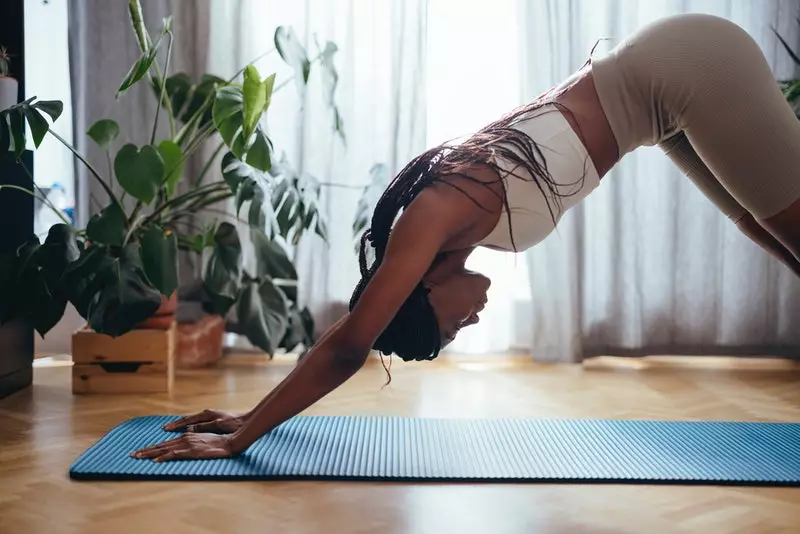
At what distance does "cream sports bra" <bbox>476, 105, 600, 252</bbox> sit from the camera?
1.91m

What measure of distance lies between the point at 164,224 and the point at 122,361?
0.52 m

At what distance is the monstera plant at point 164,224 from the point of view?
8.51ft

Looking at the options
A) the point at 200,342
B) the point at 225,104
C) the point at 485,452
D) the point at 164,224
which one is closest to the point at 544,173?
the point at 485,452

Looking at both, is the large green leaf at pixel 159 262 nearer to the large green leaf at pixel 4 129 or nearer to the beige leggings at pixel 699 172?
the large green leaf at pixel 4 129

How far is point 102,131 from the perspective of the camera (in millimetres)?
2795

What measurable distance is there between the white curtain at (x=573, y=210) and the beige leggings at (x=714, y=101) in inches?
62.5

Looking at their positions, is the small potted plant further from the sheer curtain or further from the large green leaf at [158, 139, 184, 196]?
the sheer curtain

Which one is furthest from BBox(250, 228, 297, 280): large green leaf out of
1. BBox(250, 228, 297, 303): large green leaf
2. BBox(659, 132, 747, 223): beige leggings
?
BBox(659, 132, 747, 223): beige leggings

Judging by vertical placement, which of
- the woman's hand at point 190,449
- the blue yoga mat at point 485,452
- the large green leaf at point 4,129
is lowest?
the blue yoga mat at point 485,452

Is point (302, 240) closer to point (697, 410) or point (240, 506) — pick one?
point (697, 410)

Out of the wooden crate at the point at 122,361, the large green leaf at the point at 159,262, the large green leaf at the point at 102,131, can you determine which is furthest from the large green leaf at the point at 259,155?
the wooden crate at the point at 122,361

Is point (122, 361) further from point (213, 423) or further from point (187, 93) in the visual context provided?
point (187, 93)

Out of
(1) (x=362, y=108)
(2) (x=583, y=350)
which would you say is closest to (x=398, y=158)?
(1) (x=362, y=108)

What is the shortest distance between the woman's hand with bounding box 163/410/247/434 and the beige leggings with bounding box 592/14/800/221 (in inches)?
45.3
